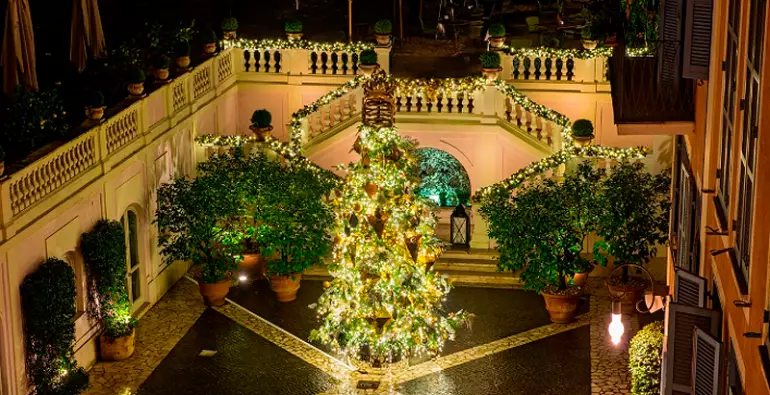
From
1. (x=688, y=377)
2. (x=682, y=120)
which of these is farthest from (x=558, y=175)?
(x=688, y=377)

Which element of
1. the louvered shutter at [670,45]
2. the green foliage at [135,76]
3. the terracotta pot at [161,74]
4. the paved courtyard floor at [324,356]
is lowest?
the paved courtyard floor at [324,356]

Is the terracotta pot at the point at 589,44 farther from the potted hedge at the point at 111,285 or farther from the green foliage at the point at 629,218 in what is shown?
the potted hedge at the point at 111,285

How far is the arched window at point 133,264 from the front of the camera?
21.0 metres

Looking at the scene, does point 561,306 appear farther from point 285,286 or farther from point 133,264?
point 133,264

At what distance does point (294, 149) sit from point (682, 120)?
9.92 metres

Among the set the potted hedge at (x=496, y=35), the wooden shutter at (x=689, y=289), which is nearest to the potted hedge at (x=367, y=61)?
the potted hedge at (x=496, y=35)

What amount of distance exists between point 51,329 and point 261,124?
276 inches

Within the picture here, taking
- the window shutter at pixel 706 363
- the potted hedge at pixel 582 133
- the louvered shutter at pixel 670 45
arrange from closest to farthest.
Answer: the window shutter at pixel 706 363 → the louvered shutter at pixel 670 45 → the potted hedge at pixel 582 133

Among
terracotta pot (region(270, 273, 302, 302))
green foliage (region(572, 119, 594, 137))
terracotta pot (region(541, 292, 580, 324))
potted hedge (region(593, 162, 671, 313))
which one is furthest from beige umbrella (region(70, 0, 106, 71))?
potted hedge (region(593, 162, 671, 313))

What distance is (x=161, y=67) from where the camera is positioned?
21.8m

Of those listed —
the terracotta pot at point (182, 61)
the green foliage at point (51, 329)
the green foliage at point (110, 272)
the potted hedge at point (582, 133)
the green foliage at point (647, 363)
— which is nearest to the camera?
the green foliage at point (647, 363)

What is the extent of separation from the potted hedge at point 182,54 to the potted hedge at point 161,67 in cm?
78

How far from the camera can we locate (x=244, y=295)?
22.2 meters

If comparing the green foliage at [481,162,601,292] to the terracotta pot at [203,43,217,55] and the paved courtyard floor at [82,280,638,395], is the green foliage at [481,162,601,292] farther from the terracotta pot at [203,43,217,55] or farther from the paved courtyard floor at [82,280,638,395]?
the terracotta pot at [203,43,217,55]
